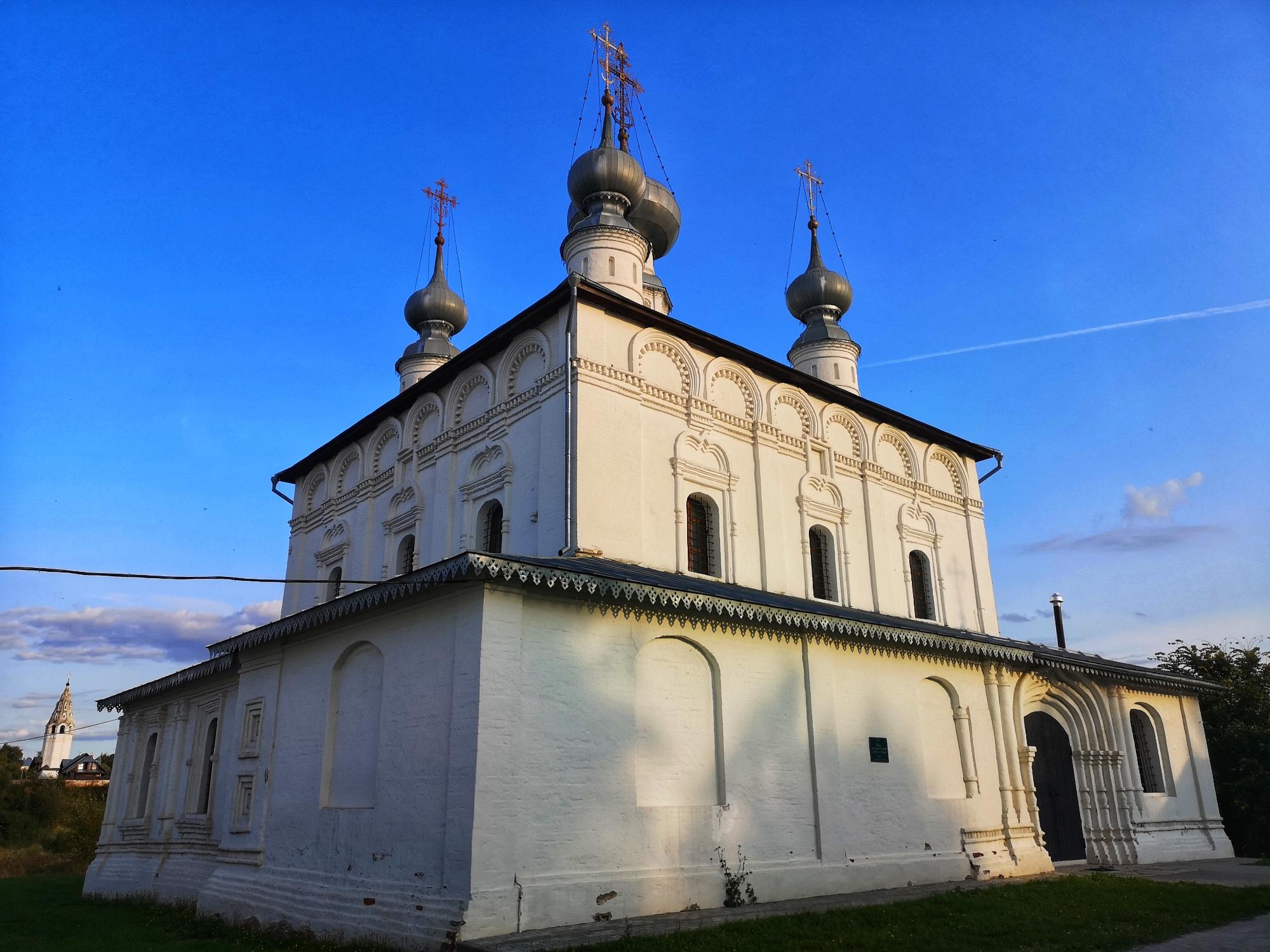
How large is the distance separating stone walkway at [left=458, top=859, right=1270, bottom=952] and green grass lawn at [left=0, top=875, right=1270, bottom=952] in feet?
0.70

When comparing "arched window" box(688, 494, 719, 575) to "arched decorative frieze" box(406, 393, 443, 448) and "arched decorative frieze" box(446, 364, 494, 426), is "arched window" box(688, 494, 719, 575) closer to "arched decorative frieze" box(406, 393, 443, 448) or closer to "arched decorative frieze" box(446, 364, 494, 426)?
"arched decorative frieze" box(446, 364, 494, 426)

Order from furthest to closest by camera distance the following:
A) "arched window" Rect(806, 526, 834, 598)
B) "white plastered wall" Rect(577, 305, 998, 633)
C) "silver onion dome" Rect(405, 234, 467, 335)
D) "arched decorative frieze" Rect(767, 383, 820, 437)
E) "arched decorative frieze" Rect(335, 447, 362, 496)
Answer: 1. "silver onion dome" Rect(405, 234, 467, 335)
2. "arched decorative frieze" Rect(335, 447, 362, 496)
3. "arched decorative frieze" Rect(767, 383, 820, 437)
4. "arched window" Rect(806, 526, 834, 598)
5. "white plastered wall" Rect(577, 305, 998, 633)

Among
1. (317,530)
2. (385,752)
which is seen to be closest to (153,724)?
(317,530)

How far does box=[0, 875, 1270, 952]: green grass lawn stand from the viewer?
7.55 meters

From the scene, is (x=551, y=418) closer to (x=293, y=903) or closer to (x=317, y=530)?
(x=293, y=903)

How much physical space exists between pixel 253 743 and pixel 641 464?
5871 mm

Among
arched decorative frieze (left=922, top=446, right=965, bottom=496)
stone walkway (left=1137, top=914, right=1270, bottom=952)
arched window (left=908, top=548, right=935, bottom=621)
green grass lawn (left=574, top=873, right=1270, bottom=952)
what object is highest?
arched decorative frieze (left=922, top=446, right=965, bottom=496)

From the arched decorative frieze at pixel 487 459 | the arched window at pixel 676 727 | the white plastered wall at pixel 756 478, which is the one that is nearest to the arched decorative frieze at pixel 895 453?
the white plastered wall at pixel 756 478

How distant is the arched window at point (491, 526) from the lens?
12.7 m

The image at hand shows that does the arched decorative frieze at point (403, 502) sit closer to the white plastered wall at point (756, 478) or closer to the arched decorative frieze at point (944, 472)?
the white plastered wall at point (756, 478)

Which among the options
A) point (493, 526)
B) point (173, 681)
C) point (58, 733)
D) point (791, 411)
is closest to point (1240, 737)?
point (791, 411)

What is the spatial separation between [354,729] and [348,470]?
7.79 m

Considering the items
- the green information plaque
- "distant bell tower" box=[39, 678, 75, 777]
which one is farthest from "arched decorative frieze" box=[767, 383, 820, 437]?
"distant bell tower" box=[39, 678, 75, 777]

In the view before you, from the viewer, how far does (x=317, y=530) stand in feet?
56.7
